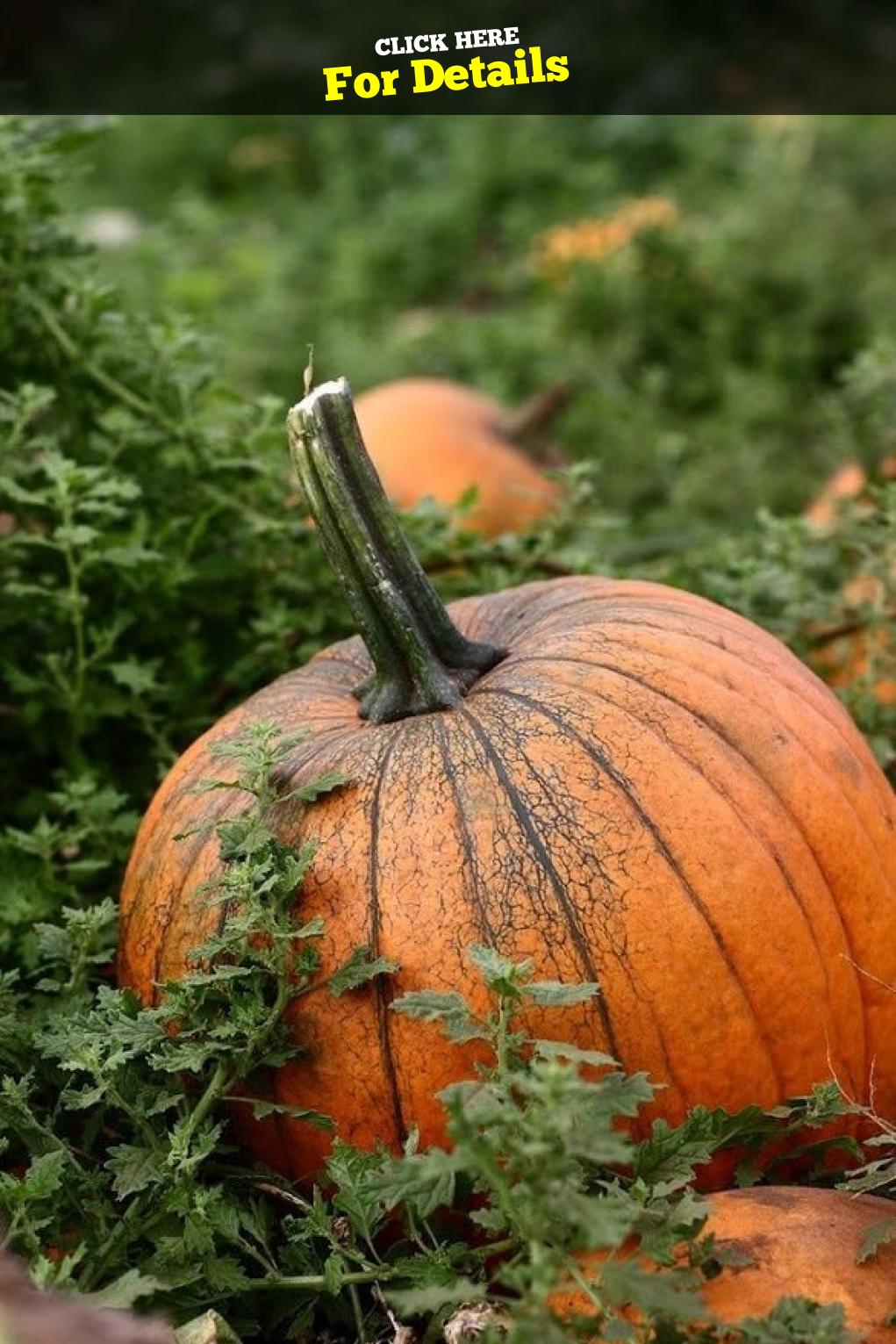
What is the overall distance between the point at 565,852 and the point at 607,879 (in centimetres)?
6

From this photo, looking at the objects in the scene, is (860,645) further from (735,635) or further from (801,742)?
(801,742)

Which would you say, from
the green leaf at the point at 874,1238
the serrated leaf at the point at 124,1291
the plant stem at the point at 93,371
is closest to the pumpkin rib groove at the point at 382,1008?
the serrated leaf at the point at 124,1291

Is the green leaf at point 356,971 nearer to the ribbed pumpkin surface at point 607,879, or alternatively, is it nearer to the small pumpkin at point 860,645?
the ribbed pumpkin surface at point 607,879

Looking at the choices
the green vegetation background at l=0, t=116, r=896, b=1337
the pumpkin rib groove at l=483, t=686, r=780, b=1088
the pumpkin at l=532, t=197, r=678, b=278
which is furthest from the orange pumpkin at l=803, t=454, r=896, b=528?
the pumpkin at l=532, t=197, r=678, b=278

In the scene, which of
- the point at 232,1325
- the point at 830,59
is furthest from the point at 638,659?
the point at 830,59

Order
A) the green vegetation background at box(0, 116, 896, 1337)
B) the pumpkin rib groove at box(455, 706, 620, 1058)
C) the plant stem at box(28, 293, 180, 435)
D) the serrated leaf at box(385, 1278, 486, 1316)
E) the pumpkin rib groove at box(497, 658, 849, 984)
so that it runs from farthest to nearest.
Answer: the plant stem at box(28, 293, 180, 435) → the green vegetation background at box(0, 116, 896, 1337) → the pumpkin rib groove at box(497, 658, 849, 984) → the pumpkin rib groove at box(455, 706, 620, 1058) → the serrated leaf at box(385, 1278, 486, 1316)

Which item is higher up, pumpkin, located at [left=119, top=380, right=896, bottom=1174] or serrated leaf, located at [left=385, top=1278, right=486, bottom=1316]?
pumpkin, located at [left=119, top=380, right=896, bottom=1174]

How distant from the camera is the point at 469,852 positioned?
2.27 metres

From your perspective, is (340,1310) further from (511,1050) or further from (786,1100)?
(786,1100)

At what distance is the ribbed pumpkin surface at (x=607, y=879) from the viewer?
7.36 ft

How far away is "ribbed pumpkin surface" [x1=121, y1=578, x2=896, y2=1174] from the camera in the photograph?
2.24m

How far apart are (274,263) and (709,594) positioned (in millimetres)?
4536

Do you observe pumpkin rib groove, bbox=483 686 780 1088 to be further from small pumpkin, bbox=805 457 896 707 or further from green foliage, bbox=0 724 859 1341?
small pumpkin, bbox=805 457 896 707

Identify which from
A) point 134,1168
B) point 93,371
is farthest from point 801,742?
point 93,371
